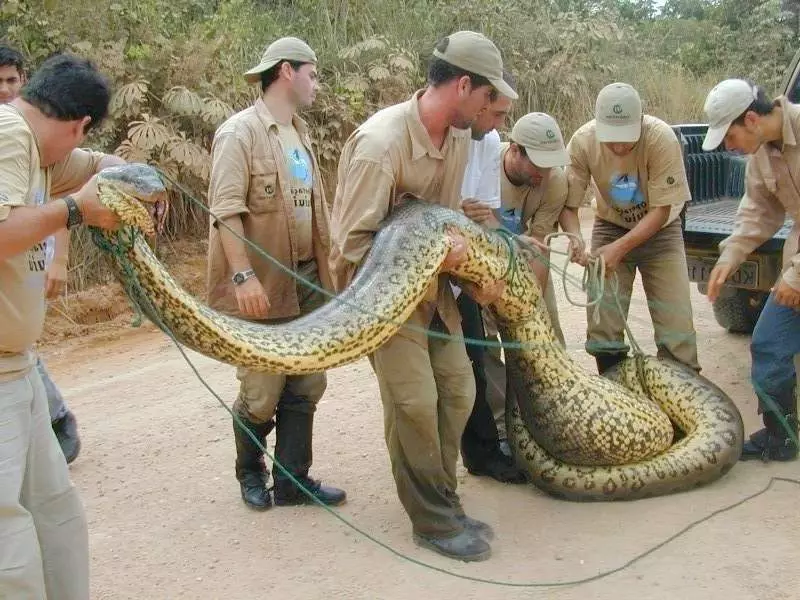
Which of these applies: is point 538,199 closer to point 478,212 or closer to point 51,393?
point 478,212

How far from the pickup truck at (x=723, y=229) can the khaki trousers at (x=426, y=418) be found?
2414 millimetres

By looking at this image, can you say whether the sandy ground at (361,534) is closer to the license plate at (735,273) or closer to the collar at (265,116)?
the license plate at (735,273)

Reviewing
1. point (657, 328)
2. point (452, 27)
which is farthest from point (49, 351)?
Answer: point (452, 27)

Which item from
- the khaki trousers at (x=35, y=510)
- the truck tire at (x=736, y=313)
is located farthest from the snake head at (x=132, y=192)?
the truck tire at (x=736, y=313)

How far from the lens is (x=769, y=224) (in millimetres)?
5438

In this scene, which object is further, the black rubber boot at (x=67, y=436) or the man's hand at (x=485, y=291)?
the black rubber boot at (x=67, y=436)

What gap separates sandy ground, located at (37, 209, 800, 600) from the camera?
404 cm

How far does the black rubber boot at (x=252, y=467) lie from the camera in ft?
15.9

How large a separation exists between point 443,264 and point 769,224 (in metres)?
2.30

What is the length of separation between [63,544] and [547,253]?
116 inches

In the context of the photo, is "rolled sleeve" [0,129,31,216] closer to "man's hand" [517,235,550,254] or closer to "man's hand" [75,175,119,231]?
"man's hand" [75,175,119,231]

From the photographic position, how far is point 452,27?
1583cm

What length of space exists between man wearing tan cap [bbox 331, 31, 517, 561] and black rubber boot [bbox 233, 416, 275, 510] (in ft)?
2.69

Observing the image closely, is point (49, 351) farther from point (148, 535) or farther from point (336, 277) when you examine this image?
point (336, 277)
